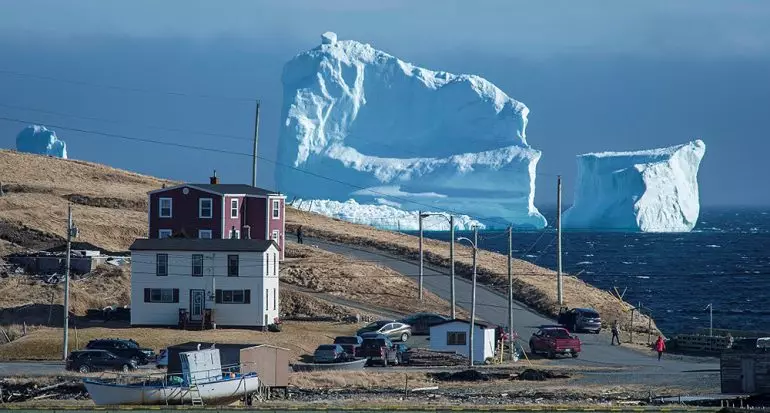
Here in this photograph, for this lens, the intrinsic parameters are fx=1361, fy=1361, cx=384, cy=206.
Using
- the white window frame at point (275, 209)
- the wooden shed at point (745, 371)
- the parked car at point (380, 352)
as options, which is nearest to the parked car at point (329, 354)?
the parked car at point (380, 352)

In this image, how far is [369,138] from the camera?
179000mm

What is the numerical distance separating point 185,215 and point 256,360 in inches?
1011

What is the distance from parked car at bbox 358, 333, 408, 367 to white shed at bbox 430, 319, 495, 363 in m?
3.09

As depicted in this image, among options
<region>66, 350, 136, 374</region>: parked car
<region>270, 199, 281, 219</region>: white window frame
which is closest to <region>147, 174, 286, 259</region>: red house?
<region>270, 199, 281, 219</region>: white window frame

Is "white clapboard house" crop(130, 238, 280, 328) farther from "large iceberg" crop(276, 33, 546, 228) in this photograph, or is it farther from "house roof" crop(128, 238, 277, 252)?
"large iceberg" crop(276, 33, 546, 228)

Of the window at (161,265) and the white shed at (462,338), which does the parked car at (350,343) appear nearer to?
the white shed at (462,338)

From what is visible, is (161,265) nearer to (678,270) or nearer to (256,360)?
(256,360)

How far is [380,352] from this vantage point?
167 ft

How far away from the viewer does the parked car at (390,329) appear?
57875 mm

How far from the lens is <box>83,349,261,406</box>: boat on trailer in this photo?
36625 mm

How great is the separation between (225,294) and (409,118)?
406ft

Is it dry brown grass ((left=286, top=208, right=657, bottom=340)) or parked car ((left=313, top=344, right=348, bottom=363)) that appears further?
dry brown grass ((left=286, top=208, right=657, bottom=340))

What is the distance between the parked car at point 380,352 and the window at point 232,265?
9250 mm

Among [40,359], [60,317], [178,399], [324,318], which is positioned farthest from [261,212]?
[178,399]
